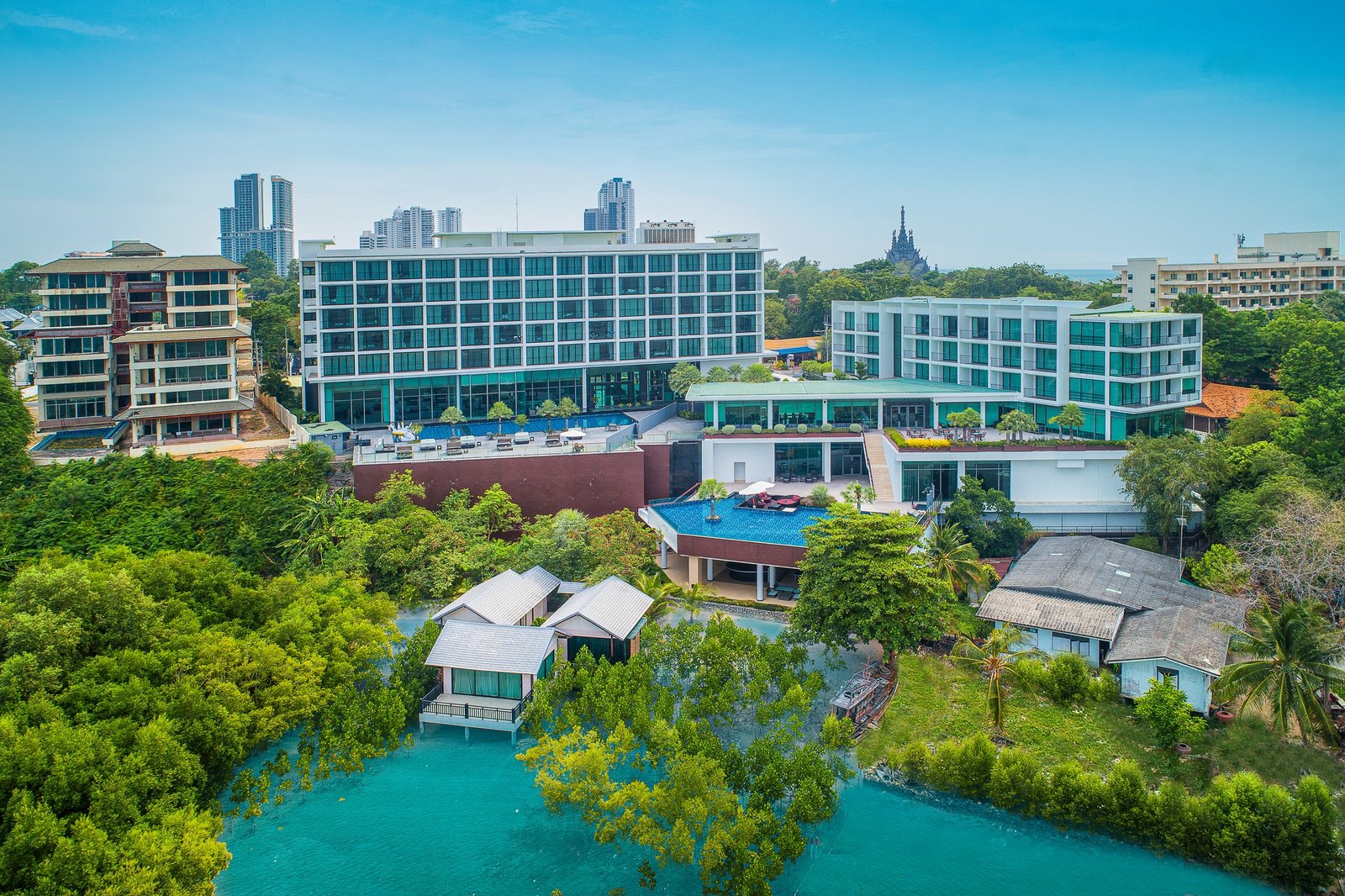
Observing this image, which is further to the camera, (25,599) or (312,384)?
(312,384)

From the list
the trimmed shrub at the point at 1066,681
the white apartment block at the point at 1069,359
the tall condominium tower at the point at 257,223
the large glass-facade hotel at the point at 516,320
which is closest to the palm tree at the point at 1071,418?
the white apartment block at the point at 1069,359

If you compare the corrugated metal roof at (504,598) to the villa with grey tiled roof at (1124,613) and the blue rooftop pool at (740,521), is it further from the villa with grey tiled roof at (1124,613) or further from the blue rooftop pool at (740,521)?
the villa with grey tiled roof at (1124,613)

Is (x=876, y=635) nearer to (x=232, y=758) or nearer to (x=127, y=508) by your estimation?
(x=232, y=758)

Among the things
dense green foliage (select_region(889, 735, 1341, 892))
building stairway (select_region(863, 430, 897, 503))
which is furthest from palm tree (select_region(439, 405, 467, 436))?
dense green foliage (select_region(889, 735, 1341, 892))

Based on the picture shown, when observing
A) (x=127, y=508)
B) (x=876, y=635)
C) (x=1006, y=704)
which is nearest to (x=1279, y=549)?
(x=1006, y=704)

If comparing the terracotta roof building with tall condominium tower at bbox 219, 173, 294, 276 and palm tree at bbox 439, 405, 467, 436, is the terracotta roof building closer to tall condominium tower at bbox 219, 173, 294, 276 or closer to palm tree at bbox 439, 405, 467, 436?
palm tree at bbox 439, 405, 467, 436
